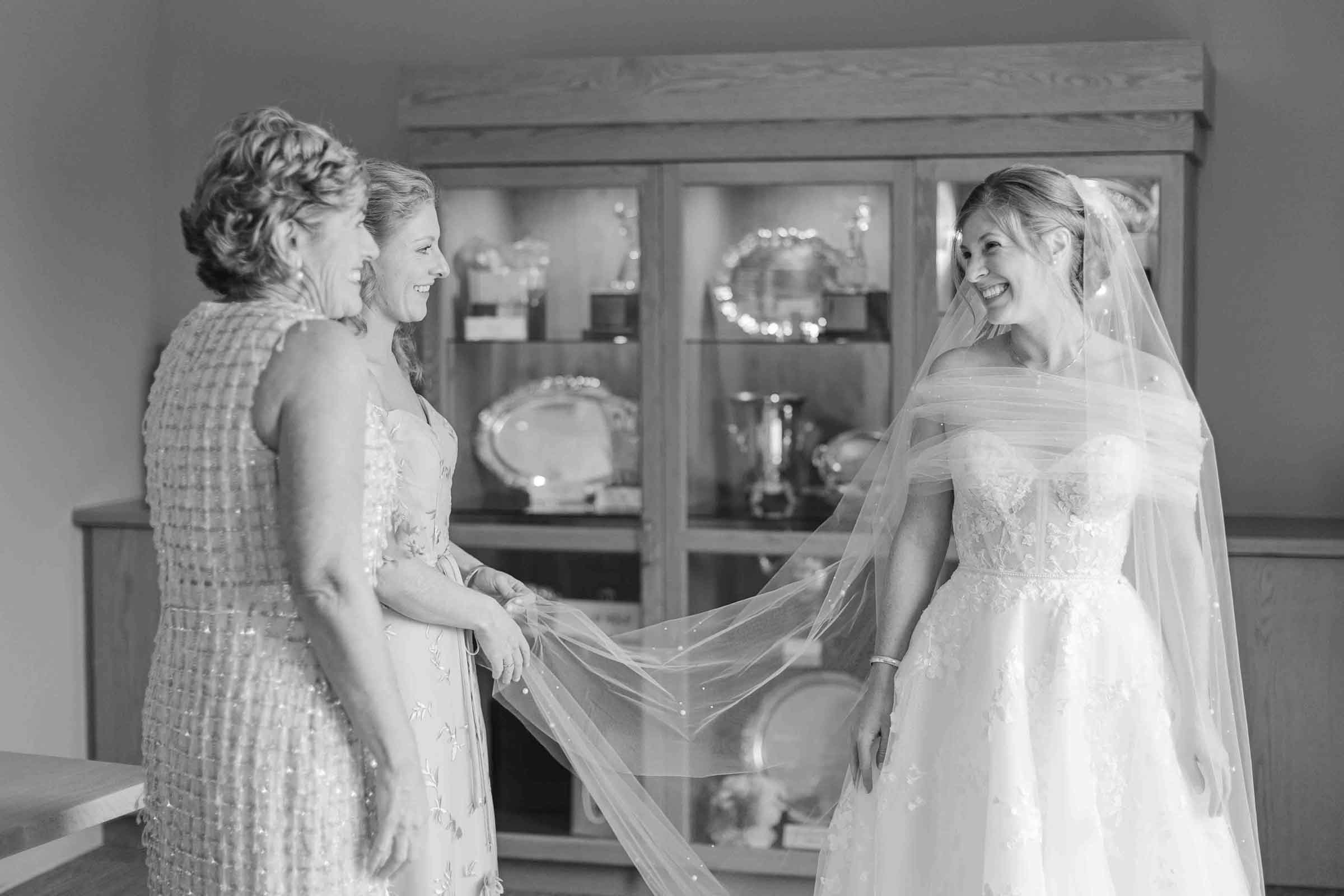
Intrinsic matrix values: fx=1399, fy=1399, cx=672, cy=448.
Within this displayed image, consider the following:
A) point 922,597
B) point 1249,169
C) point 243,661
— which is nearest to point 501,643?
point 243,661

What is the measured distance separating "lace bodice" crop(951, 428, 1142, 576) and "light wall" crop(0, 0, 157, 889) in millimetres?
2417

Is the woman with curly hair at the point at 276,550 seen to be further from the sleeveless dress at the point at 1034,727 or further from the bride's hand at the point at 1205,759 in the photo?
the bride's hand at the point at 1205,759

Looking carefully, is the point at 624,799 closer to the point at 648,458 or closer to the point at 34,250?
the point at 648,458

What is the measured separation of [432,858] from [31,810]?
24.0 inches

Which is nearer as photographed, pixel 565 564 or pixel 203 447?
pixel 203 447

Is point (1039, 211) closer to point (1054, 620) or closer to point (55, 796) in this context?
point (1054, 620)

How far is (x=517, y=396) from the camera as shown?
3.57m

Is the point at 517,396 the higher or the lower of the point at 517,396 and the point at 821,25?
the lower

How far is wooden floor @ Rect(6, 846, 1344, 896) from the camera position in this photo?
11.1 ft

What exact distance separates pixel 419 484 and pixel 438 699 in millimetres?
295

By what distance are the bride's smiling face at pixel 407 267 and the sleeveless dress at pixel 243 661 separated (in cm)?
49

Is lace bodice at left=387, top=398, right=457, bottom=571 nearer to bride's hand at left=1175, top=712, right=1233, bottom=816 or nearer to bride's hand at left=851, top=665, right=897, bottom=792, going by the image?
bride's hand at left=851, top=665, right=897, bottom=792

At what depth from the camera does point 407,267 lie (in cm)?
198

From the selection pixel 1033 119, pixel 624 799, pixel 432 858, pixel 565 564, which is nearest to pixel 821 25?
pixel 1033 119
